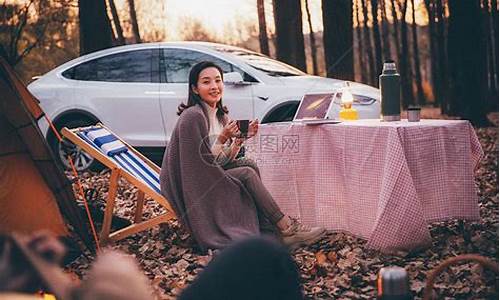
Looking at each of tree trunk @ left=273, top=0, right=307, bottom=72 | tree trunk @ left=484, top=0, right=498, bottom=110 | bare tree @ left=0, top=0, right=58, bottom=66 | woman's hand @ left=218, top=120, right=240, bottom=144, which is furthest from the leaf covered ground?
tree trunk @ left=484, top=0, right=498, bottom=110

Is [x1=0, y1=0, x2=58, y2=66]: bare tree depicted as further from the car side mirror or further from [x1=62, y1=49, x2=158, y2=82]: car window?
the car side mirror

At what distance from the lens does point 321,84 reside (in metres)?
6.12

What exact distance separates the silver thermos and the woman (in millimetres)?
631

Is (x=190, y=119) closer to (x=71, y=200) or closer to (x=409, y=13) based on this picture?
(x=71, y=200)

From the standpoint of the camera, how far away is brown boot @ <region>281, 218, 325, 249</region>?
3.87m

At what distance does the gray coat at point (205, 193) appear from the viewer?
151 inches

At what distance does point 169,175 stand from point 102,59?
3361 millimetres

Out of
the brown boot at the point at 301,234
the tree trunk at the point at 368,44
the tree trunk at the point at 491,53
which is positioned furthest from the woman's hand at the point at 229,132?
the tree trunk at the point at 368,44

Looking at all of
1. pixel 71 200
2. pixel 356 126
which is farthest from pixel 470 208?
pixel 71 200

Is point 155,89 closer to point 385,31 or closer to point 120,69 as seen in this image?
point 120,69

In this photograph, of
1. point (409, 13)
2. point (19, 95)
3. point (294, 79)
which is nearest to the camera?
point (19, 95)

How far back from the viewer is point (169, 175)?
3961 millimetres

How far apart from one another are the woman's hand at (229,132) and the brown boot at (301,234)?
A: 1.79ft

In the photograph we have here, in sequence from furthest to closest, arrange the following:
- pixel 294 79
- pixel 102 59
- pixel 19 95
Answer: pixel 102 59 → pixel 294 79 → pixel 19 95
